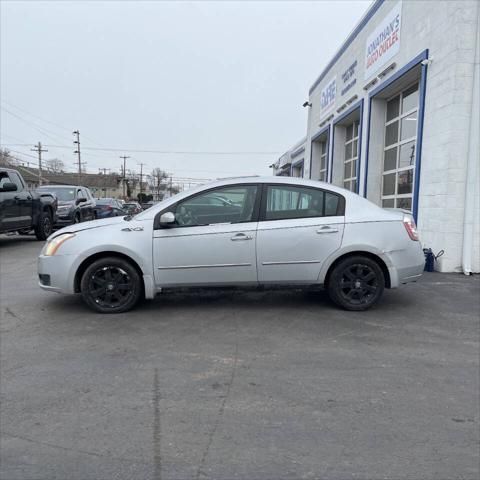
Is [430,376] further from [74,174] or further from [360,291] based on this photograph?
[74,174]

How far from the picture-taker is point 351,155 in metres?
17.5

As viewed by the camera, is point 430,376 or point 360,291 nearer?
point 430,376

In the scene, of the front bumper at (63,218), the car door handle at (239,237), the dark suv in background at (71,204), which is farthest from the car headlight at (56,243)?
the front bumper at (63,218)

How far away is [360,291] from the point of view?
18.8ft

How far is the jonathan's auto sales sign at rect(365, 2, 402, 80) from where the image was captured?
37.0ft

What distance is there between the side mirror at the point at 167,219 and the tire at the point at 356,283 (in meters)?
2.08

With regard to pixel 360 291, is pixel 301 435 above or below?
below

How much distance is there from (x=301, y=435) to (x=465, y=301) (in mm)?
4469

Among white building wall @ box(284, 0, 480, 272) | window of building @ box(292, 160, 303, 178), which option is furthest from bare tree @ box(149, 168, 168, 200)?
white building wall @ box(284, 0, 480, 272)

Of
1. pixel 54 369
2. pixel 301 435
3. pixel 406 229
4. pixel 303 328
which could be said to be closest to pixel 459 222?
pixel 406 229

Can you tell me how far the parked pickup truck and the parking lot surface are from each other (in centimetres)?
602

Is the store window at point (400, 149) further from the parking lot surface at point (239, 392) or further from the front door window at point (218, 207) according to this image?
the front door window at point (218, 207)

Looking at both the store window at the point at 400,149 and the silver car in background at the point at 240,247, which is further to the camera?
the store window at the point at 400,149

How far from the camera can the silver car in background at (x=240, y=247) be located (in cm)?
551
